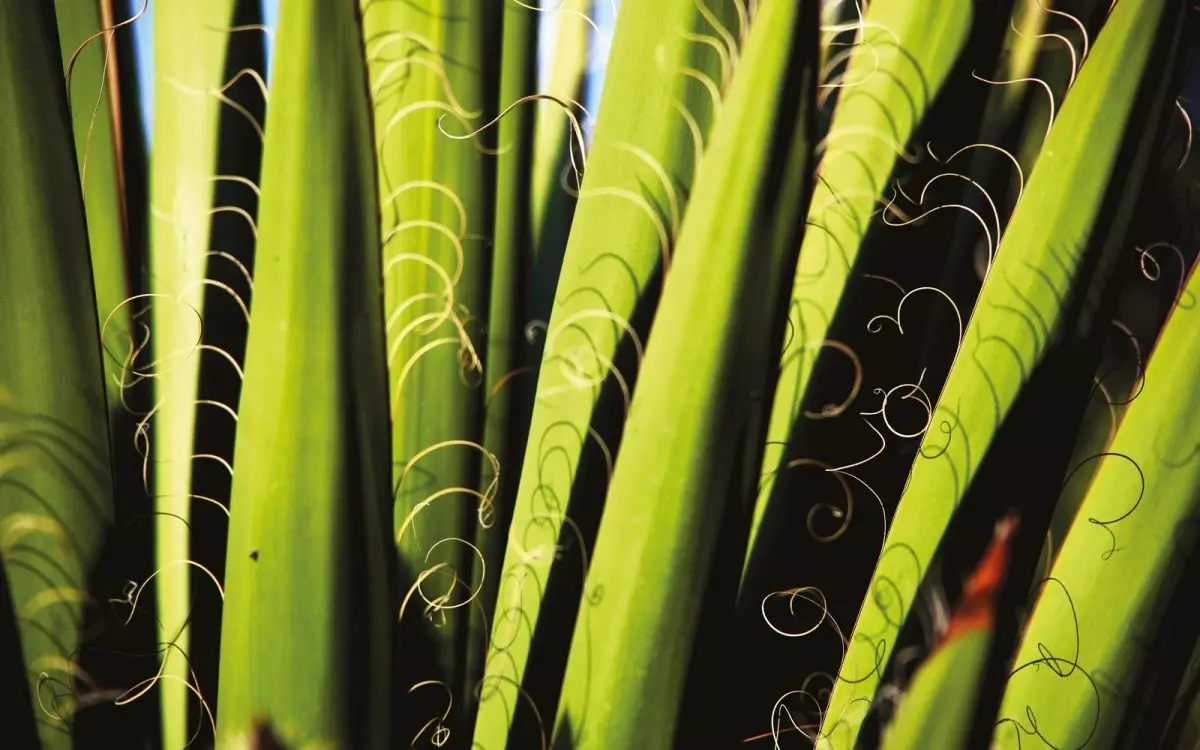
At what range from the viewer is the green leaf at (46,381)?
1.64ft

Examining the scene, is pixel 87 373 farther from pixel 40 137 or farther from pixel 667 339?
pixel 667 339

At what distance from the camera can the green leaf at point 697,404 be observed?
54 cm

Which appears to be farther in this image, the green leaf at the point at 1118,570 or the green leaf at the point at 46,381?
the green leaf at the point at 1118,570

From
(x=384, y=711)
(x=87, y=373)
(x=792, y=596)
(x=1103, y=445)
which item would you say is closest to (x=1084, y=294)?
(x=1103, y=445)

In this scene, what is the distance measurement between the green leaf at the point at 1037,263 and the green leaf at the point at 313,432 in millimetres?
393

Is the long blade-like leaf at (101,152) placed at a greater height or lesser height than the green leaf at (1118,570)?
greater

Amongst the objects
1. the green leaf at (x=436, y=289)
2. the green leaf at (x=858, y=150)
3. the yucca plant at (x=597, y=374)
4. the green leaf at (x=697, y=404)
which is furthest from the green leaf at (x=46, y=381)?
the green leaf at (x=858, y=150)

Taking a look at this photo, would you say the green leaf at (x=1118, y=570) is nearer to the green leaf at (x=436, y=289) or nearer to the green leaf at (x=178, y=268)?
the green leaf at (x=436, y=289)

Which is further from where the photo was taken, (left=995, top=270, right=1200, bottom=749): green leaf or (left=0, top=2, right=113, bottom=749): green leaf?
(left=995, top=270, right=1200, bottom=749): green leaf

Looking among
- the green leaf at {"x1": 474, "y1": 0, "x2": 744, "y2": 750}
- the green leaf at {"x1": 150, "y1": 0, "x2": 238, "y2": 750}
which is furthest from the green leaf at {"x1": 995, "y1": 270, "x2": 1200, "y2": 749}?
the green leaf at {"x1": 150, "y1": 0, "x2": 238, "y2": 750}

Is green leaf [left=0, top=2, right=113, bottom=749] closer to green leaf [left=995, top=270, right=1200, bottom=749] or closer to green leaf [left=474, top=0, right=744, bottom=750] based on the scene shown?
green leaf [left=474, top=0, right=744, bottom=750]

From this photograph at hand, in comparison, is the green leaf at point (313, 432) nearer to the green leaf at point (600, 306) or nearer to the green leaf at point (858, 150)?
the green leaf at point (600, 306)

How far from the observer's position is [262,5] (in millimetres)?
512

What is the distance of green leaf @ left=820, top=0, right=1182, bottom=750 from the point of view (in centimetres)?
57
